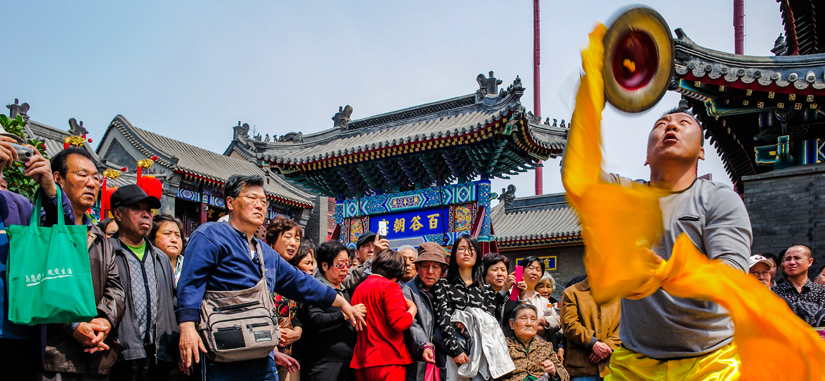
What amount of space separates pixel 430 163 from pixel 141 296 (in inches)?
419

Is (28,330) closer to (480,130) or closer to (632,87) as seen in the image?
(632,87)

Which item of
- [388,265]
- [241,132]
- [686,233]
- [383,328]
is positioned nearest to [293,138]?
[241,132]

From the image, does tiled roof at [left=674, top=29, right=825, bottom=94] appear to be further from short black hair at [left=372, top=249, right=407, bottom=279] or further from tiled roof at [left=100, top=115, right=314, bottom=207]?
tiled roof at [left=100, top=115, right=314, bottom=207]

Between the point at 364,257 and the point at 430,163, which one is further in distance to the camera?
the point at 430,163

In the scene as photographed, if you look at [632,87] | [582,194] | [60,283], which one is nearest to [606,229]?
[582,194]

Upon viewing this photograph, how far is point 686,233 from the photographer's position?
212 centimetres

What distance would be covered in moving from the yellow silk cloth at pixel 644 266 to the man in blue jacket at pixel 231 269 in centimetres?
202

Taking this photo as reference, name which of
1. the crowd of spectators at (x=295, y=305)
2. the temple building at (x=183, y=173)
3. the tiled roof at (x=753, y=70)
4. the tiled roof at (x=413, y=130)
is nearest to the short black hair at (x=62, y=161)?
the crowd of spectators at (x=295, y=305)

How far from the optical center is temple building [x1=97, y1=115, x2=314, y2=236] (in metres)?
18.5

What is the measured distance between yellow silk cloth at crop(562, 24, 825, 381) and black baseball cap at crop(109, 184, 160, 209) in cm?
268

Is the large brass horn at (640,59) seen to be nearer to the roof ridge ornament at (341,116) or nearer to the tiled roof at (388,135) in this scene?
the tiled roof at (388,135)

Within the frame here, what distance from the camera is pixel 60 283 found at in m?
2.48

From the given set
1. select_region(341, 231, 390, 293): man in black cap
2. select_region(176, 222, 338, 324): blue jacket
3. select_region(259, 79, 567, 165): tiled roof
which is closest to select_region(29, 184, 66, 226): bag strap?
select_region(176, 222, 338, 324): blue jacket

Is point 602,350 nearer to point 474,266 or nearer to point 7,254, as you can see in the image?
point 474,266
